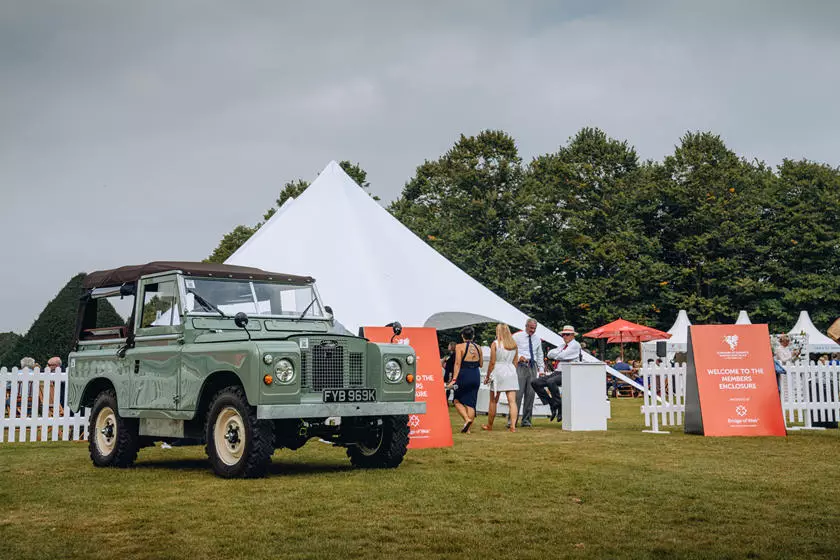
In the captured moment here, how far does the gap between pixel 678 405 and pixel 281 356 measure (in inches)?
359

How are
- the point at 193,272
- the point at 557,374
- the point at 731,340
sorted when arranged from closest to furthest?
the point at 193,272
the point at 731,340
the point at 557,374

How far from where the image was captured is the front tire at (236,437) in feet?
28.6

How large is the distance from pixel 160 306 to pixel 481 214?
1564 inches

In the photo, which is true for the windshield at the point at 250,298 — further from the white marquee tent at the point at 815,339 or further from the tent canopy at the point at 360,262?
the white marquee tent at the point at 815,339

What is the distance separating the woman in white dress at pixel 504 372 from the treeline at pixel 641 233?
1230 inches

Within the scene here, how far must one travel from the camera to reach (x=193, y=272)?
34.1 ft

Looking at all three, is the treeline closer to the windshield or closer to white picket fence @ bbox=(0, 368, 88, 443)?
white picket fence @ bbox=(0, 368, 88, 443)

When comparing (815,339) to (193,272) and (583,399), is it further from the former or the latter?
(193,272)

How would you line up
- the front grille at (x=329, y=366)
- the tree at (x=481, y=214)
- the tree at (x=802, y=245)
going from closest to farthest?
the front grille at (x=329, y=366) < the tree at (x=481, y=214) < the tree at (x=802, y=245)

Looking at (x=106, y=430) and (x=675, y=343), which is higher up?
(x=675, y=343)

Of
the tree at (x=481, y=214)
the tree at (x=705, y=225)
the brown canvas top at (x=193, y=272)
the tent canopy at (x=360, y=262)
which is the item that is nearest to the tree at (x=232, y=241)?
the tree at (x=481, y=214)

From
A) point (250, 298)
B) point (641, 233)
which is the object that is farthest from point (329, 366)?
point (641, 233)

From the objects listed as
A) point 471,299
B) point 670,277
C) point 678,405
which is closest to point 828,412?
point 678,405

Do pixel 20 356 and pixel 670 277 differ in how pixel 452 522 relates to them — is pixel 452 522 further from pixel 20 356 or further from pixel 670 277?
pixel 670 277
